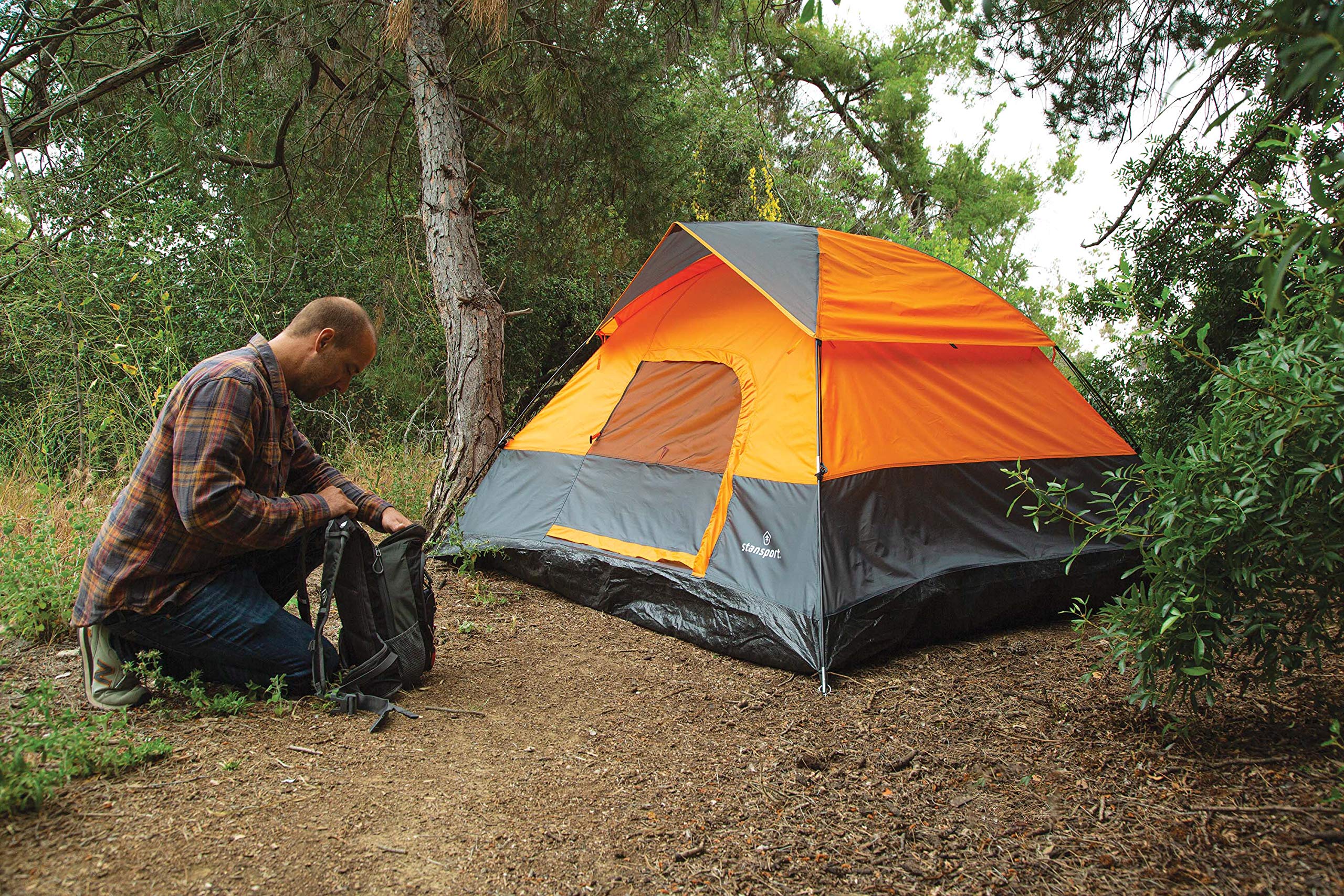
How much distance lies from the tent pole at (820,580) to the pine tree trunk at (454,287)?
2.24 m

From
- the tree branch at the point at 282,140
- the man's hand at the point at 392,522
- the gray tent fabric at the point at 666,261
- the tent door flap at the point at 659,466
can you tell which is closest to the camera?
the man's hand at the point at 392,522

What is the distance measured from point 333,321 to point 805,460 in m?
1.89

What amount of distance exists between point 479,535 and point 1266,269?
3.83 metres

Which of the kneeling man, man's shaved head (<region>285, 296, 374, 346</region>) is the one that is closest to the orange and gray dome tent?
the kneeling man

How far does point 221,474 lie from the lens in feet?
8.00

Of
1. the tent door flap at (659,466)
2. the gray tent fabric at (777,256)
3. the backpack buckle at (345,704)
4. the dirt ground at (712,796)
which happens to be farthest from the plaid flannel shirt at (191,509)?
the gray tent fabric at (777,256)

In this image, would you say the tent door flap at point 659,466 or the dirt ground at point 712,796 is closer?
the dirt ground at point 712,796

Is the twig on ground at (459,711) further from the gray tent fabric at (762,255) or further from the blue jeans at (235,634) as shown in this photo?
the gray tent fabric at (762,255)

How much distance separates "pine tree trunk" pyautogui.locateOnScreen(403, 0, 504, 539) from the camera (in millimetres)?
4910

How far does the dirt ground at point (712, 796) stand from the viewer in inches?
72.5

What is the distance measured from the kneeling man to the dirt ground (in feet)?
0.68

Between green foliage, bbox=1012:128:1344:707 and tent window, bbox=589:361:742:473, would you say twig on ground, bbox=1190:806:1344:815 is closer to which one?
green foliage, bbox=1012:128:1344:707

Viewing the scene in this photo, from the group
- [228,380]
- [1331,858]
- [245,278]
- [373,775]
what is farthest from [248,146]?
[1331,858]

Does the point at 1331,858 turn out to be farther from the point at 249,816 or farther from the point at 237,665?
the point at 237,665
